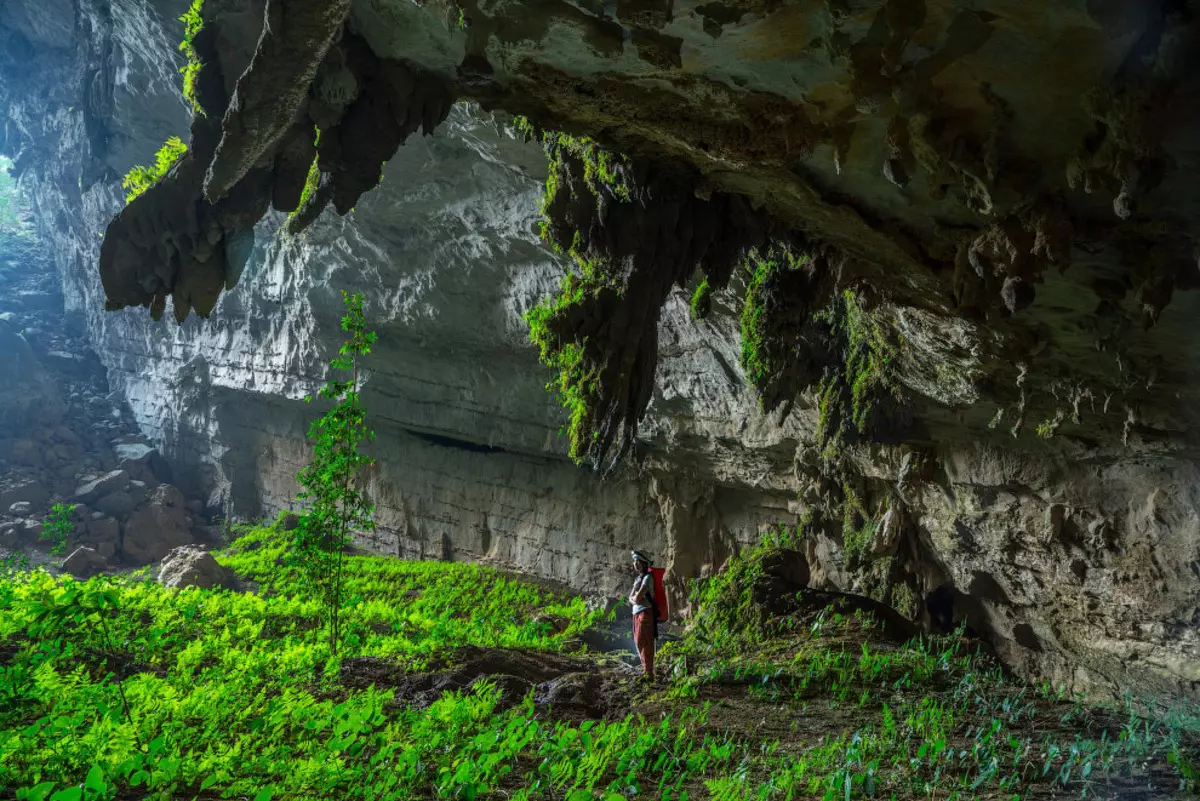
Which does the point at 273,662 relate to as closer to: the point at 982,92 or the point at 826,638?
the point at 826,638

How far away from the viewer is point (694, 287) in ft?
34.4

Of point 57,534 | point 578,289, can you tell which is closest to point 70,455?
point 57,534

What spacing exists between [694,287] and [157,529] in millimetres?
16734

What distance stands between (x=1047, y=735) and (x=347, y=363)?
281 inches

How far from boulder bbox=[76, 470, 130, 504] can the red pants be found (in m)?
18.4

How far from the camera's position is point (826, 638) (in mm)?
8758

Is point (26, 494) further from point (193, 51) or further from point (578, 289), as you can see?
point (193, 51)

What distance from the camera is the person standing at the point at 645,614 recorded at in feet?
25.4

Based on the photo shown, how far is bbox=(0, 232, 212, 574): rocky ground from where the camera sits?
62.5ft

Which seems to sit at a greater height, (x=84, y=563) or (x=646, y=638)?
(x=646, y=638)

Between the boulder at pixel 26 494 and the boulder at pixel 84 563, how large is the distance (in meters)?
4.03

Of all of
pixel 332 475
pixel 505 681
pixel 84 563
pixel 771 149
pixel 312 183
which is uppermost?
pixel 771 149

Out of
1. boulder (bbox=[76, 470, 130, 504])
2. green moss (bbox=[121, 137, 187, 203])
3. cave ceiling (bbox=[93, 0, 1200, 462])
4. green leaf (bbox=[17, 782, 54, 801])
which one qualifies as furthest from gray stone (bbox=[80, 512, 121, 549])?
green leaf (bbox=[17, 782, 54, 801])

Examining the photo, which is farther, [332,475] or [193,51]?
[332,475]
